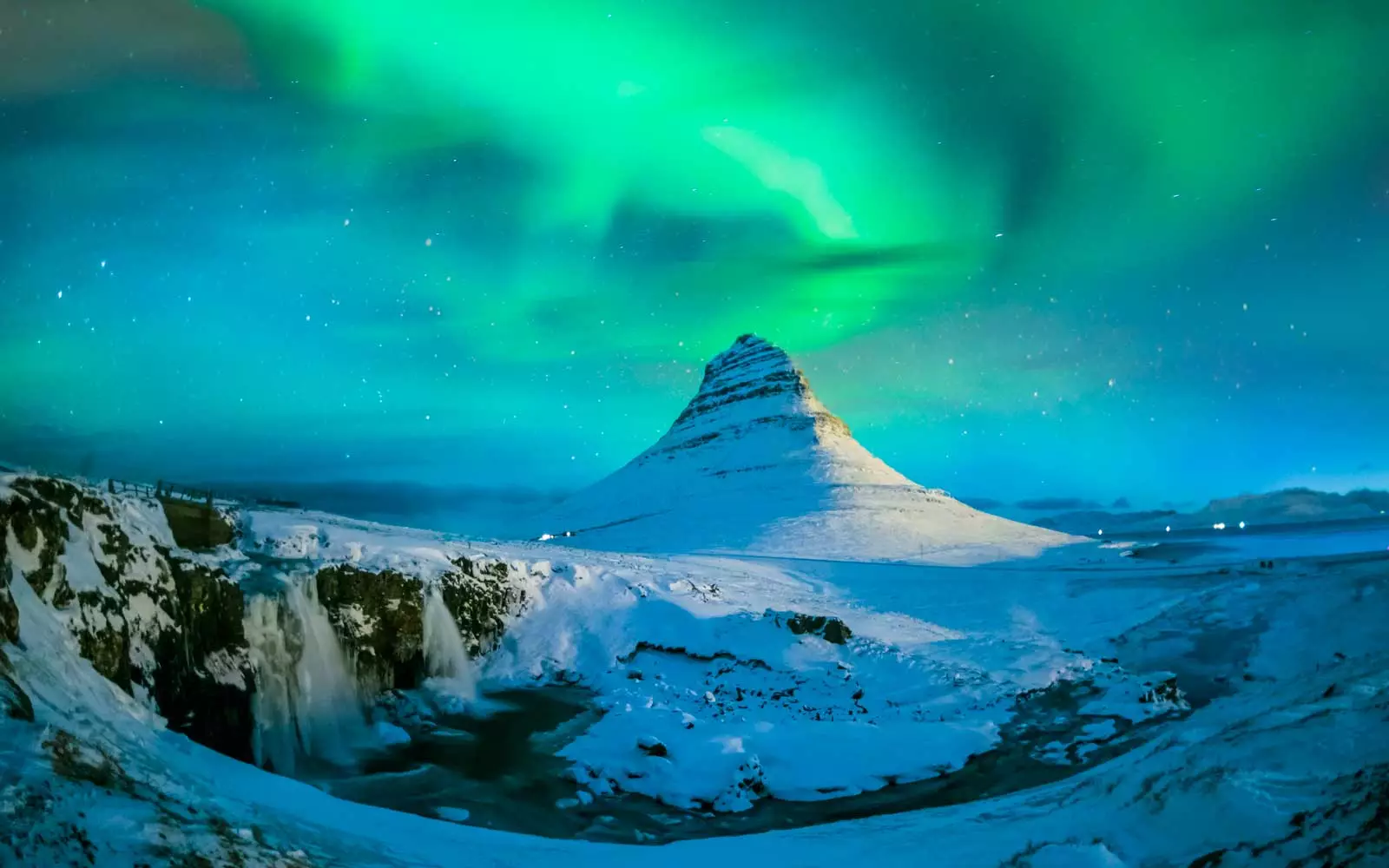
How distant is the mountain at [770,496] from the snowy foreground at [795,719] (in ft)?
99.8

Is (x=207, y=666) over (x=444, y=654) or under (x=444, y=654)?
over

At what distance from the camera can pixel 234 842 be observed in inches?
250

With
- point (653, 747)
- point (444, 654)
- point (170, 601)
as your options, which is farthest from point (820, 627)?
point (170, 601)

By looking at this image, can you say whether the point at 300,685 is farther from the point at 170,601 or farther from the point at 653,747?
the point at 653,747

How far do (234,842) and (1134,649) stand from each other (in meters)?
33.4

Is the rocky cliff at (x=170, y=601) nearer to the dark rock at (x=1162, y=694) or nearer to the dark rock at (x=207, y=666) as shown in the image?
the dark rock at (x=207, y=666)

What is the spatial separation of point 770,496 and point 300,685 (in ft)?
273

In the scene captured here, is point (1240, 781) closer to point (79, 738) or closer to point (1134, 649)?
point (79, 738)

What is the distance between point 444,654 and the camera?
21.8 m

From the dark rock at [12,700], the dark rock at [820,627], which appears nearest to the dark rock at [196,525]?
the dark rock at [12,700]

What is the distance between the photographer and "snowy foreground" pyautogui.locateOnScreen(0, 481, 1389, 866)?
19.6 ft

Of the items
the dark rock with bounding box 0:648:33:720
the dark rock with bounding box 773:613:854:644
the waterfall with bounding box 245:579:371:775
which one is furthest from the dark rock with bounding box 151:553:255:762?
the dark rock with bounding box 773:613:854:644

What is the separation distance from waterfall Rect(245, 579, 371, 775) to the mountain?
49422 mm

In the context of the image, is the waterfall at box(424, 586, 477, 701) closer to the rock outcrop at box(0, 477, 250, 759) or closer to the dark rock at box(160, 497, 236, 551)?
the dark rock at box(160, 497, 236, 551)
